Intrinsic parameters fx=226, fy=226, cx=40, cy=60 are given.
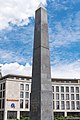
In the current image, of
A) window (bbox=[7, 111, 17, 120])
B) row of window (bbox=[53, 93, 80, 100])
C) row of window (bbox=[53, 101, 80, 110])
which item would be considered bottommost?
window (bbox=[7, 111, 17, 120])

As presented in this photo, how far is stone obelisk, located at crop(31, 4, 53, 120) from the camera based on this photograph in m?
15.1

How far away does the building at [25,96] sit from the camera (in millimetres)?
67125

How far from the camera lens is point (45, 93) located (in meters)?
15.3

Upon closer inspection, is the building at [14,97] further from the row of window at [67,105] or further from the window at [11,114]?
the row of window at [67,105]

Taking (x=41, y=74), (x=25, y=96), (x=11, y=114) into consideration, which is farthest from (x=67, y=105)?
(x=41, y=74)

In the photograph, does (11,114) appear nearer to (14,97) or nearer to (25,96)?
(14,97)

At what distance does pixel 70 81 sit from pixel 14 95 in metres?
20.6

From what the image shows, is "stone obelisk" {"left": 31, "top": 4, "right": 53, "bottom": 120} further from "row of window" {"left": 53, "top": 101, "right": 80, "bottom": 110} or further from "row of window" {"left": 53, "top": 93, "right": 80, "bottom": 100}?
"row of window" {"left": 53, "top": 93, "right": 80, "bottom": 100}

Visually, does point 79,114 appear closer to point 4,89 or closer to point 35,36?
point 4,89

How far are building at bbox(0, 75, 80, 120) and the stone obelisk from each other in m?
52.3

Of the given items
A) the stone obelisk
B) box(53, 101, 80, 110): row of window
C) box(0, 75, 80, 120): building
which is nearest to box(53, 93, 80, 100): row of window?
box(0, 75, 80, 120): building

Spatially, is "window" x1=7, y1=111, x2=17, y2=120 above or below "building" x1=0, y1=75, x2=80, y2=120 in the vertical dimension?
below

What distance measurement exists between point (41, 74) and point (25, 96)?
5553 cm

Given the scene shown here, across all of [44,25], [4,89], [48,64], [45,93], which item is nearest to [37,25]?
[44,25]
